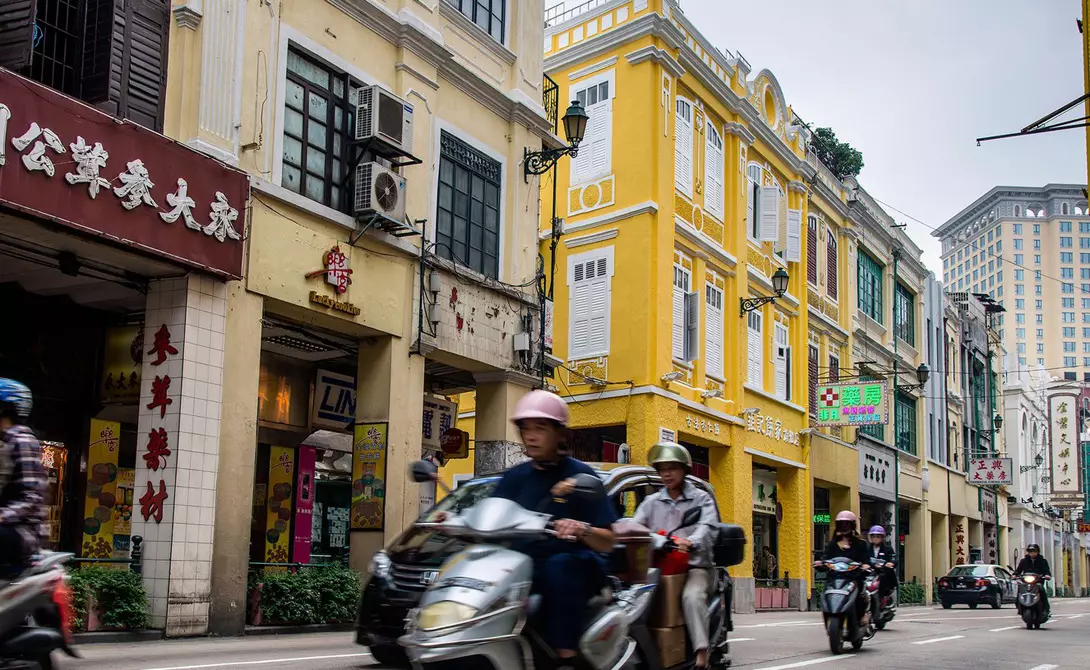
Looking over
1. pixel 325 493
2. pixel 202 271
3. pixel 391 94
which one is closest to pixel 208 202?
pixel 202 271

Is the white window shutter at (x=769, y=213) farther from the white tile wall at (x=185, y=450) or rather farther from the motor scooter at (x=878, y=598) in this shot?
the white tile wall at (x=185, y=450)

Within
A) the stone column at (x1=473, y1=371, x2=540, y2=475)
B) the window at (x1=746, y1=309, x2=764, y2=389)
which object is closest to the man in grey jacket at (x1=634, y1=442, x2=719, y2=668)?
the stone column at (x1=473, y1=371, x2=540, y2=475)

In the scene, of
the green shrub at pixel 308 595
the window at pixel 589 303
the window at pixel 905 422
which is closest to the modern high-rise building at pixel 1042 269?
the window at pixel 905 422

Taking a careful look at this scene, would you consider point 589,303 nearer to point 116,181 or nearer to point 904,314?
point 116,181

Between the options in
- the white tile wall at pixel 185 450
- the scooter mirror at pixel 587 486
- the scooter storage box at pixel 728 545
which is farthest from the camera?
the white tile wall at pixel 185 450

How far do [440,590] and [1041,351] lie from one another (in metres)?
164

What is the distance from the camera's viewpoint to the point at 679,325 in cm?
2583

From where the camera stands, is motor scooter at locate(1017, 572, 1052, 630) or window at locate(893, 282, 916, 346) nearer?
motor scooter at locate(1017, 572, 1052, 630)

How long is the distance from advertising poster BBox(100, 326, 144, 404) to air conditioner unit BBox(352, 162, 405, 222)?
11.3ft

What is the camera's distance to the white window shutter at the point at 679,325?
1006 inches

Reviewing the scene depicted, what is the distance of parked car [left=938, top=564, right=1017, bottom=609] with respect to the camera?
35094 millimetres

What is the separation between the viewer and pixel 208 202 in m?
13.4

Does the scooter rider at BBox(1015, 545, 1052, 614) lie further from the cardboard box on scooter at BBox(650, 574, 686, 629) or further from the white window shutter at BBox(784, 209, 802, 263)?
the cardboard box on scooter at BBox(650, 574, 686, 629)

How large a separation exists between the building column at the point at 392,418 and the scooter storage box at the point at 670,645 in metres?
9.31
